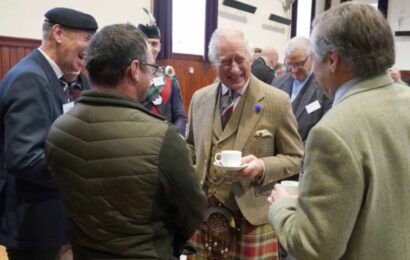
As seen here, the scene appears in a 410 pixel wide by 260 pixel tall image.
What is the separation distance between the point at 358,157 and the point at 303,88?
211 centimetres

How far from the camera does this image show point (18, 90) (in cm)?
150

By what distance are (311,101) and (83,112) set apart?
2021 mm

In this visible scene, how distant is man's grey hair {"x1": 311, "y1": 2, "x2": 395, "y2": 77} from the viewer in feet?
3.36

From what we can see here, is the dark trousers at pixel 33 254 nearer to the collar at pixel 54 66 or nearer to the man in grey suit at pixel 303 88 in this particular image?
the collar at pixel 54 66

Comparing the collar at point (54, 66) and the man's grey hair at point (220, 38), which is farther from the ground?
the man's grey hair at point (220, 38)

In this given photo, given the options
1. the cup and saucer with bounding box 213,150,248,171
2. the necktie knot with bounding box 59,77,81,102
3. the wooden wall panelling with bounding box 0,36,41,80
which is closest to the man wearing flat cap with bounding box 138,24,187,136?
the necktie knot with bounding box 59,77,81,102

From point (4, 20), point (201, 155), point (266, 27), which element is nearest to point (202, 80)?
point (266, 27)

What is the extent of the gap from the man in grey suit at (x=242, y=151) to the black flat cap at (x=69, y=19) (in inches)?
22.9

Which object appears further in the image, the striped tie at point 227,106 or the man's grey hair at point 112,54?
the striped tie at point 227,106

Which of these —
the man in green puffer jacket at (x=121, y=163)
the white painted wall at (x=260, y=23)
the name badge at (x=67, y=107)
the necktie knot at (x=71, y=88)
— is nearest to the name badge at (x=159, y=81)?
the necktie knot at (x=71, y=88)

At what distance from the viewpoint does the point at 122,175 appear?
1140 millimetres

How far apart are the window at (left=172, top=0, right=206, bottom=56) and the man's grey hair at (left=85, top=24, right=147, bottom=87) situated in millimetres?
5697

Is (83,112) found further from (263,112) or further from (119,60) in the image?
(263,112)

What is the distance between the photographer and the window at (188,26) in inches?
268
